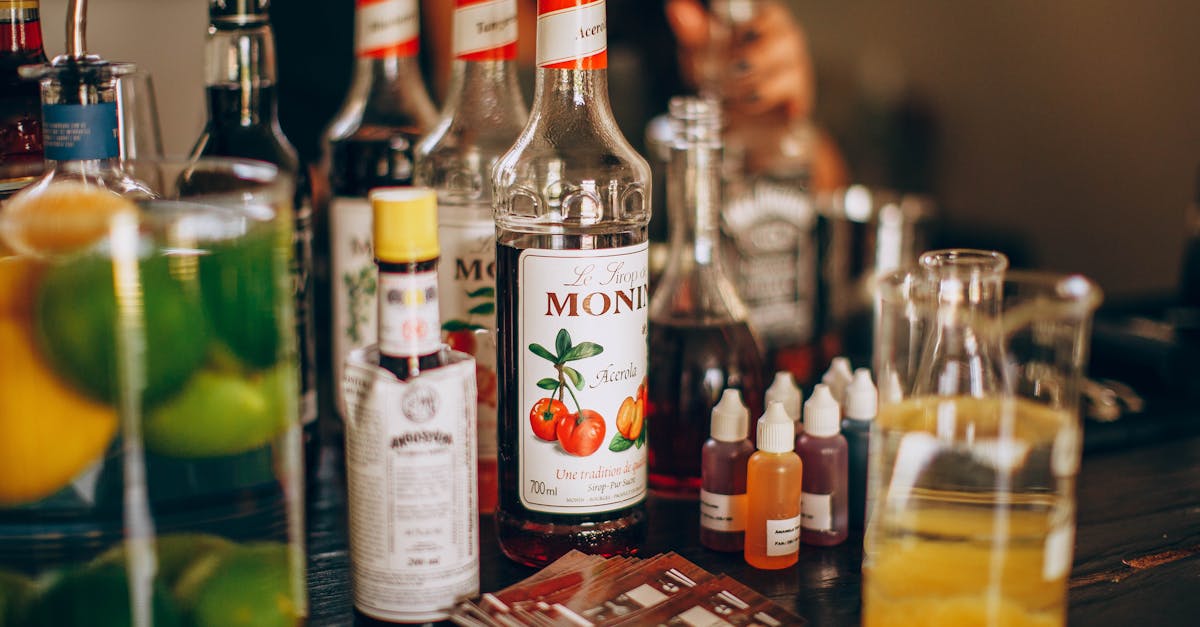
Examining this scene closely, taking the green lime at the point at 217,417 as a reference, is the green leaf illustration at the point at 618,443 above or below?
below

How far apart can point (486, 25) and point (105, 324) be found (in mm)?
351

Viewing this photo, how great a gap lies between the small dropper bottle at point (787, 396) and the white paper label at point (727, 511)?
65mm

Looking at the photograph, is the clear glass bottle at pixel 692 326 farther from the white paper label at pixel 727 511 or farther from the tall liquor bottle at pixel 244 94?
the tall liquor bottle at pixel 244 94

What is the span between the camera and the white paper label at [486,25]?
769mm

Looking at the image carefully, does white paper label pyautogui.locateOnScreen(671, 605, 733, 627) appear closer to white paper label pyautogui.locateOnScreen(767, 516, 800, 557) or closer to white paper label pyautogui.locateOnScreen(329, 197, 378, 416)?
white paper label pyautogui.locateOnScreen(767, 516, 800, 557)

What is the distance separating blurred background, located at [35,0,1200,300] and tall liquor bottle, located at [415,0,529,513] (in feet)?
3.02

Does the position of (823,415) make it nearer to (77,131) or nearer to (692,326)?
(692,326)

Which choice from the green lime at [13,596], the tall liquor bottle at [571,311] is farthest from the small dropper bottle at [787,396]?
the green lime at [13,596]

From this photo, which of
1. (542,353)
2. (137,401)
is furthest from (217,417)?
(542,353)

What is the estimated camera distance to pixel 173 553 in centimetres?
55

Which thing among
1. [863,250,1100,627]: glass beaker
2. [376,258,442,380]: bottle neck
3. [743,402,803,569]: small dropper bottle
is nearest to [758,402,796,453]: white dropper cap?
[743,402,803,569]: small dropper bottle

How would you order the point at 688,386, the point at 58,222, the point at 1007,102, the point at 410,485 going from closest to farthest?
the point at 58,222 → the point at 410,485 → the point at 688,386 → the point at 1007,102

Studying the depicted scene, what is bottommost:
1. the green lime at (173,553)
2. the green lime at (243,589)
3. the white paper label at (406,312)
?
the green lime at (243,589)

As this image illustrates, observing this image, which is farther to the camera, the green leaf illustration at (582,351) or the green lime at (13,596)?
the green leaf illustration at (582,351)
